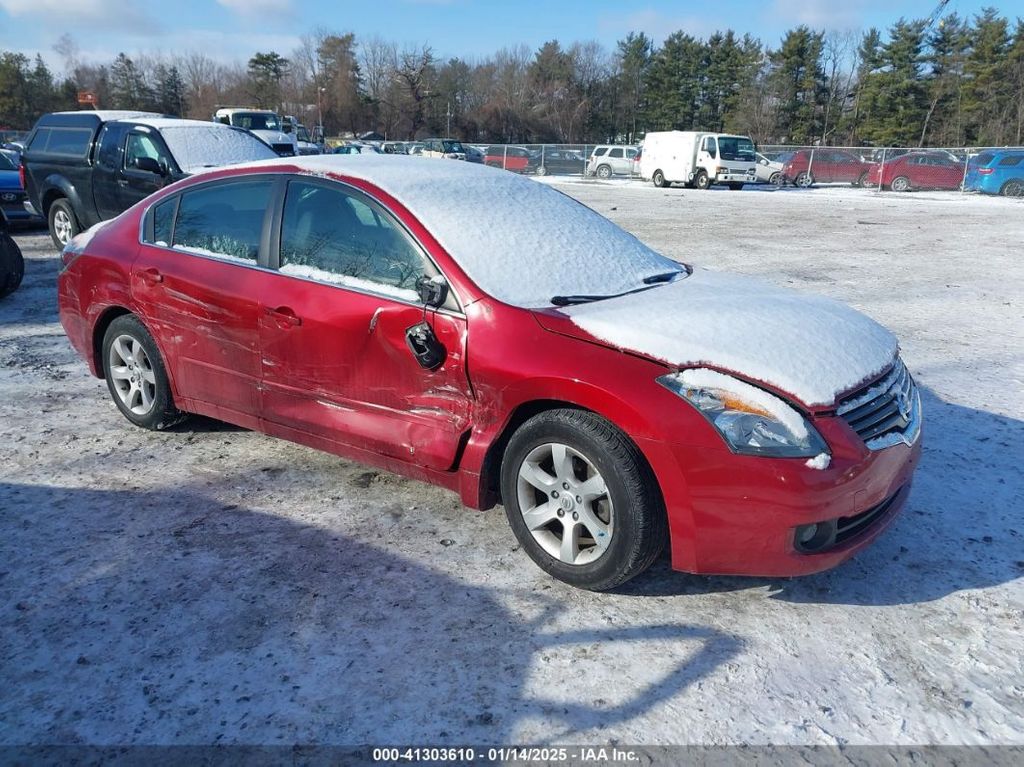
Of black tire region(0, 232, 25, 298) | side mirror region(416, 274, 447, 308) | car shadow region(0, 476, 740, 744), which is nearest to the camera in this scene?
car shadow region(0, 476, 740, 744)

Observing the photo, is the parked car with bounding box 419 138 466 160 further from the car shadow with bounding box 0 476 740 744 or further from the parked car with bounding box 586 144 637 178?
the car shadow with bounding box 0 476 740 744

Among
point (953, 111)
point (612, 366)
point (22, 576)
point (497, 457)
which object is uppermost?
point (953, 111)

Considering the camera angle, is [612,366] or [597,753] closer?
[597,753]

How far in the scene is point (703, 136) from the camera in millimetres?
30578

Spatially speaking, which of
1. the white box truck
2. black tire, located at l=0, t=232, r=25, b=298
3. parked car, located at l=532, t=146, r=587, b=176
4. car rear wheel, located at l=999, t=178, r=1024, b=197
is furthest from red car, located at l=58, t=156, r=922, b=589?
parked car, located at l=532, t=146, r=587, b=176

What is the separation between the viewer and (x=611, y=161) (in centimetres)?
3806

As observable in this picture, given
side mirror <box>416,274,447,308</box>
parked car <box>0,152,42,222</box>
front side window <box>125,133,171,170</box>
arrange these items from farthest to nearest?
parked car <box>0,152,42,222</box>, front side window <box>125,133,171,170</box>, side mirror <box>416,274,447,308</box>

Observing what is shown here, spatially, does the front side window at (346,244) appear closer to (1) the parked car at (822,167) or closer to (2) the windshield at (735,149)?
(2) the windshield at (735,149)

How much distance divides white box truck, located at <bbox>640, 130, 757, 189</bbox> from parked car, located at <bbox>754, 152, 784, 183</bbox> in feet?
6.16

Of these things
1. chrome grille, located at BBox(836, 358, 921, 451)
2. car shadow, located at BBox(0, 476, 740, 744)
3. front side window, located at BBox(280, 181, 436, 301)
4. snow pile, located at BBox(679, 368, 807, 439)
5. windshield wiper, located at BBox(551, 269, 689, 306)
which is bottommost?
car shadow, located at BBox(0, 476, 740, 744)

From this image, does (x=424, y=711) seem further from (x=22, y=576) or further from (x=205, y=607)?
(x=22, y=576)

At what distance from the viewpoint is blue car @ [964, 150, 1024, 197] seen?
82.8 feet

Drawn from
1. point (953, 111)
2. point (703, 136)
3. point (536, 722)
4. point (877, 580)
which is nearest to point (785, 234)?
point (877, 580)

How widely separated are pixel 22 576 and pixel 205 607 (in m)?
0.84
